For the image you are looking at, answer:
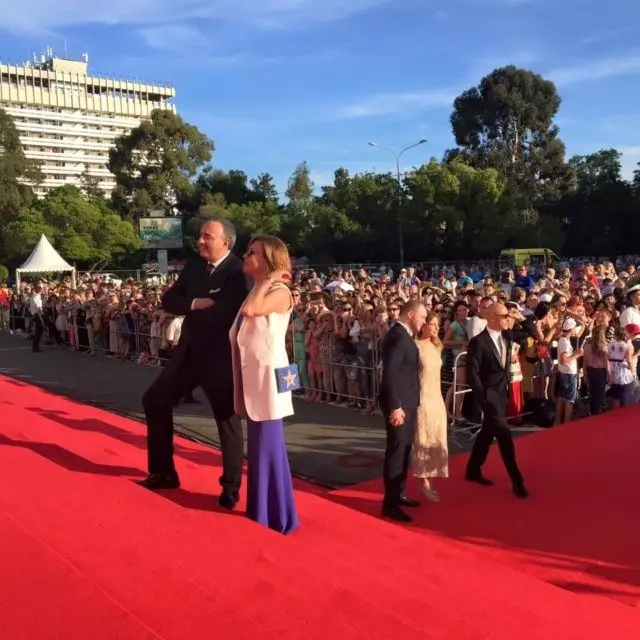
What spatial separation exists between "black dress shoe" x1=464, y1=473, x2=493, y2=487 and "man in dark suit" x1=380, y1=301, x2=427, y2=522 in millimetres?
1146

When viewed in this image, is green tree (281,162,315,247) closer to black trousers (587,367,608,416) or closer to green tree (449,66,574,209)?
green tree (449,66,574,209)

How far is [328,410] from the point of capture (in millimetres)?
9906

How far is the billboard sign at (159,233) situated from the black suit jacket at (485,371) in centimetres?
4110

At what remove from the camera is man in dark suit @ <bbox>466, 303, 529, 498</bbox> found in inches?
236

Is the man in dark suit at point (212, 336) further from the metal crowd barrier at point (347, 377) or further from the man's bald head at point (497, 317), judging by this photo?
the metal crowd barrier at point (347, 377)

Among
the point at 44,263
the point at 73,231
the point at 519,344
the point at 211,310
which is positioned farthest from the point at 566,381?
the point at 73,231

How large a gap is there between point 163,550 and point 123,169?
63.4 meters

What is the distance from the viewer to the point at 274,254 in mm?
3707

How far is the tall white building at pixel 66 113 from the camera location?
108 metres

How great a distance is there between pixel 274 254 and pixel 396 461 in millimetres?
2385

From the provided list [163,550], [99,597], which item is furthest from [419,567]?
[99,597]

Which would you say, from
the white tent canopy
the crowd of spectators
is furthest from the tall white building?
the crowd of spectators

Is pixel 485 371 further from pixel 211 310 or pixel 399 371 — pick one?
pixel 211 310

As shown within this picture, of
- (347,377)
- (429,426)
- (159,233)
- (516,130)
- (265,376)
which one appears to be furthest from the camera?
(516,130)
